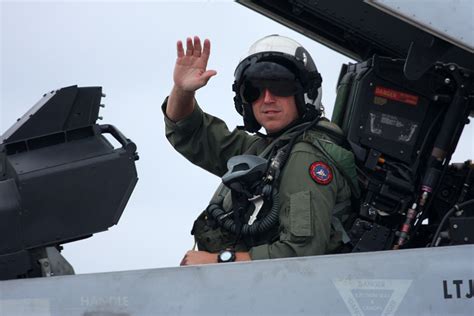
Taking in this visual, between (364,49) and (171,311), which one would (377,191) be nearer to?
(364,49)

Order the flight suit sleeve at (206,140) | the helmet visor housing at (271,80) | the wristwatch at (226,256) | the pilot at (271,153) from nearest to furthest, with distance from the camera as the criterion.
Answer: the wristwatch at (226,256)
the pilot at (271,153)
the helmet visor housing at (271,80)
the flight suit sleeve at (206,140)

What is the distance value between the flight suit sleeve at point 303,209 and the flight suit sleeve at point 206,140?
70 cm

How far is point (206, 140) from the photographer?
444 centimetres

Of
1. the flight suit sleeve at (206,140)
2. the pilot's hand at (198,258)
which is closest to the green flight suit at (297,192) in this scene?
the flight suit sleeve at (206,140)

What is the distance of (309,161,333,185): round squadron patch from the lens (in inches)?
146

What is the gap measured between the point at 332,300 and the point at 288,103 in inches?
50.2

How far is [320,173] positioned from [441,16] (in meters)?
0.89

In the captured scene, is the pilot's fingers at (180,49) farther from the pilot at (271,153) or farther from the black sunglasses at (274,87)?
the black sunglasses at (274,87)

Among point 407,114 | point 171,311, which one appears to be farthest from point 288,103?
point 171,311

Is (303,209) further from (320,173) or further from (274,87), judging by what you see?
(274,87)

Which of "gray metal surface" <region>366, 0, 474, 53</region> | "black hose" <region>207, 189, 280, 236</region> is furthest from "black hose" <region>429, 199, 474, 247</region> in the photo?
"gray metal surface" <region>366, 0, 474, 53</region>

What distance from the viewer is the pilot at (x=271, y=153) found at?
3.58 meters

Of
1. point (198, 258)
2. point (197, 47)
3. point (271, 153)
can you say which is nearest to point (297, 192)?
point (271, 153)

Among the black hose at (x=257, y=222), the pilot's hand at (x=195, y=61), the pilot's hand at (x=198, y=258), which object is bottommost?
the pilot's hand at (x=198, y=258)
